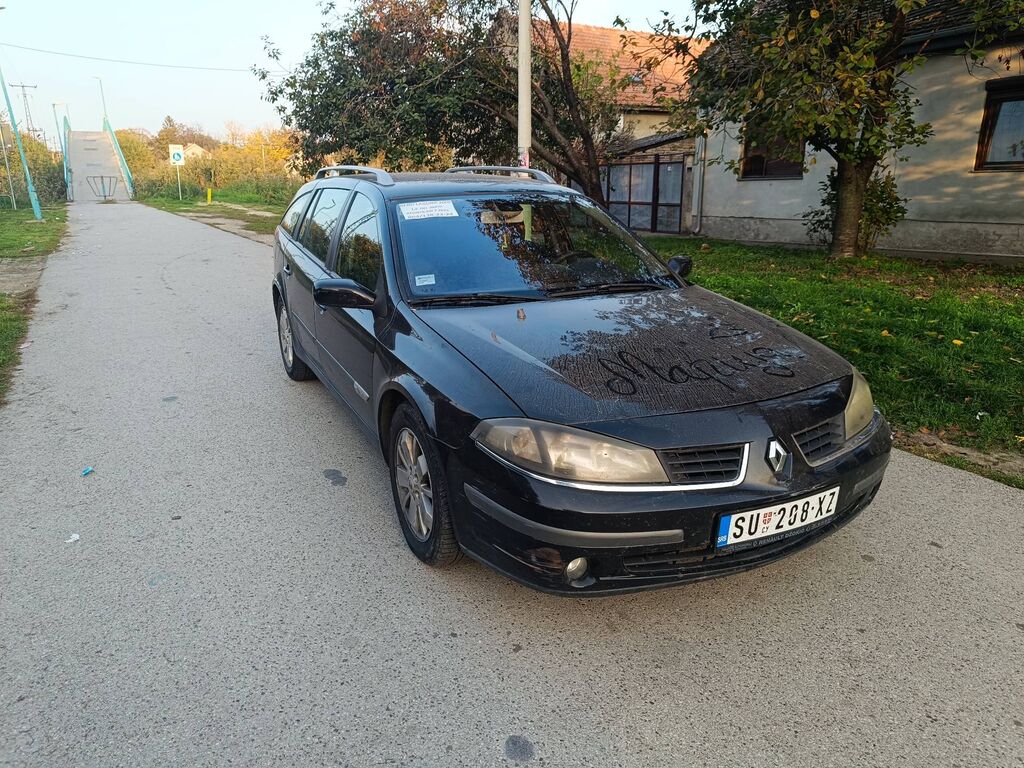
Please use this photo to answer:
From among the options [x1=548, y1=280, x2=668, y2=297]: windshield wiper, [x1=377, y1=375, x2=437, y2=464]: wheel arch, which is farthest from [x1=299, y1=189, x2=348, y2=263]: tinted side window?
[x1=548, y1=280, x2=668, y2=297]: windshield wiper

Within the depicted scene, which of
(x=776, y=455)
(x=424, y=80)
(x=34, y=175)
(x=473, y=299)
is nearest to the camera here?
(x=776, y=455)

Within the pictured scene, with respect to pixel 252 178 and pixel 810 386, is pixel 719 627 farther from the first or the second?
pixel 252 178

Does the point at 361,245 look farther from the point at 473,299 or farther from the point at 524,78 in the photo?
the point at 524,78

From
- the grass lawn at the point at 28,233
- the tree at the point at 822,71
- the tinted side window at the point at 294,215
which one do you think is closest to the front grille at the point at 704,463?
the tinted side window at the point at 294,215

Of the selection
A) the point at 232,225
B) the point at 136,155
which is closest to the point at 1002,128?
the point at 232,225

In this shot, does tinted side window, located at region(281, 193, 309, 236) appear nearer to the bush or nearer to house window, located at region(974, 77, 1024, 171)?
house window, located at region(974, 77, 1024, 171)

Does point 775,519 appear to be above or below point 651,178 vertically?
below

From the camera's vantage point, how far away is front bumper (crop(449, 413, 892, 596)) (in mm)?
2400

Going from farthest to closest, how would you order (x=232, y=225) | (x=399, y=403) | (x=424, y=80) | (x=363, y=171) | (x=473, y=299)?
1. (x=232, y=225)
2. (x=424, y=80)
3. (x=363, y=171)
4. (x=473, y=299)
5. (x=399, y=403)

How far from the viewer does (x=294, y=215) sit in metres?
5.84

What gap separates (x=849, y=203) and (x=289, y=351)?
8.82 metres

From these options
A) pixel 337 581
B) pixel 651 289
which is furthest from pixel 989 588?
pixel 337 581

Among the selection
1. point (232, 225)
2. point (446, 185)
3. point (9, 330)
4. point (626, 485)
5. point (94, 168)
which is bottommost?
point (9, 330)

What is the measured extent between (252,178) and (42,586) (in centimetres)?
4334
